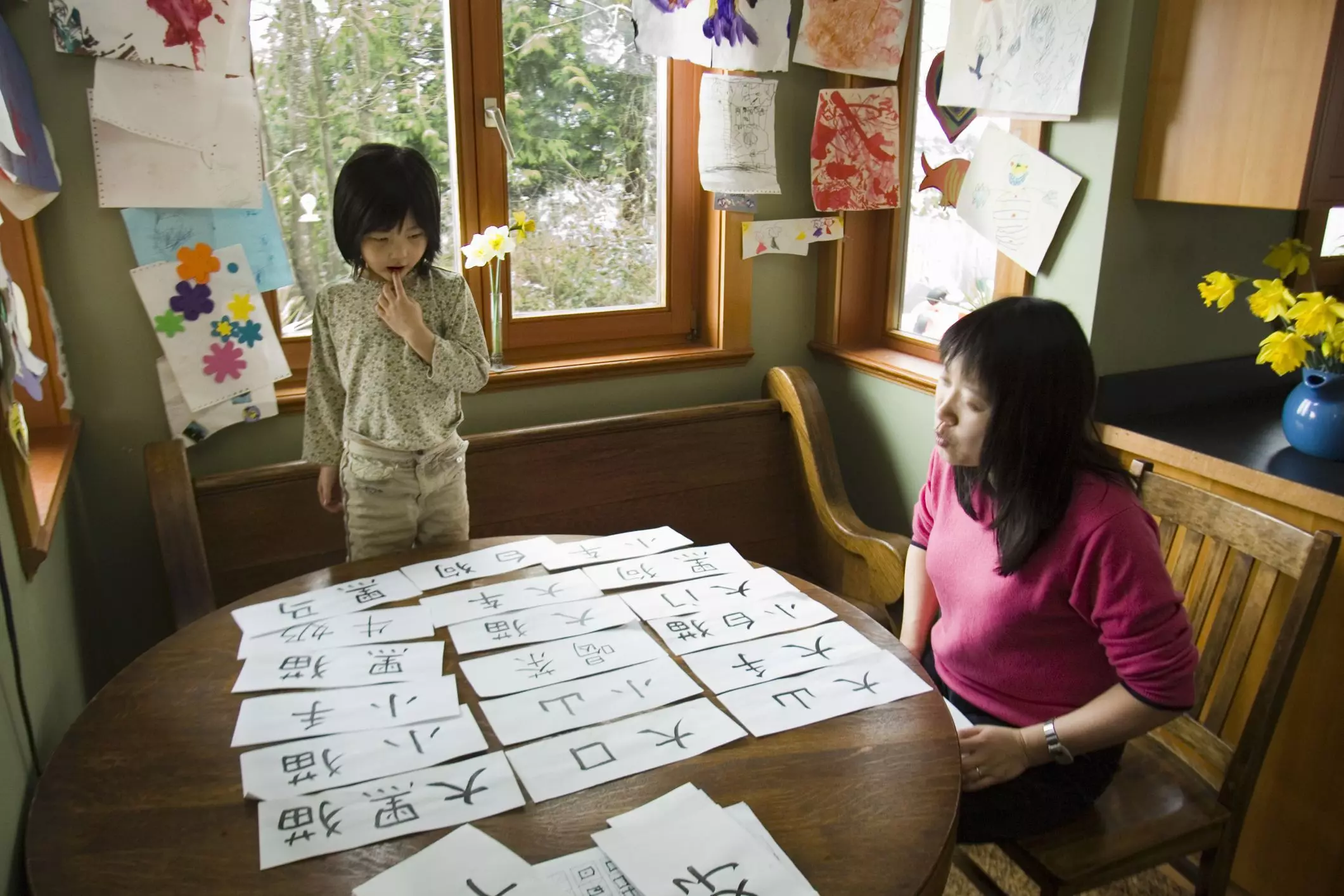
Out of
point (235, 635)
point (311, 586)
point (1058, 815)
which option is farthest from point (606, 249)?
Result: point (1058, 815)

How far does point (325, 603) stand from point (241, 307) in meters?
0.83

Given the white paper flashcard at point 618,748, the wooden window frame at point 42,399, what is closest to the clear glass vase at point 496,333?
the wooden window frame at point 42,399

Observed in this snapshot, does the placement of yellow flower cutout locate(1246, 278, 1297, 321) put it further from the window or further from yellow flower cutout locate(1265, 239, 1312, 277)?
the window

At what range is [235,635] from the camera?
1270 mm

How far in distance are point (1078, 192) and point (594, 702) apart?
134cm

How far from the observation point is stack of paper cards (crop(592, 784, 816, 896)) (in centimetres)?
83

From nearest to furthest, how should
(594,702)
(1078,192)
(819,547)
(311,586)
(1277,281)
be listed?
1. (594,702)
2. (311,586)
3. (1277,281)
4. (1078,192)
5. (819,547)

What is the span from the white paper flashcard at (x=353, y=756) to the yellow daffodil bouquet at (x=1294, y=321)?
137 centimetres

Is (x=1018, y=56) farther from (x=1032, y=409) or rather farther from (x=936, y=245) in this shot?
(x=1032, y=409)

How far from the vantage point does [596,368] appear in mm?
2254

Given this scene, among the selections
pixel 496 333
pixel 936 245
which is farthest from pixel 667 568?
pixel 936 245

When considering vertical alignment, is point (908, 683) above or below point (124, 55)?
below

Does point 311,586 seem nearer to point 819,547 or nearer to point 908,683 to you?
point 908,683

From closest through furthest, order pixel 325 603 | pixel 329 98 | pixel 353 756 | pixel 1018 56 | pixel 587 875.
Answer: pixel 587 875 → pixel 353 756 → pixel 325 603 → pixel 1018 56 → pixel 329 98
